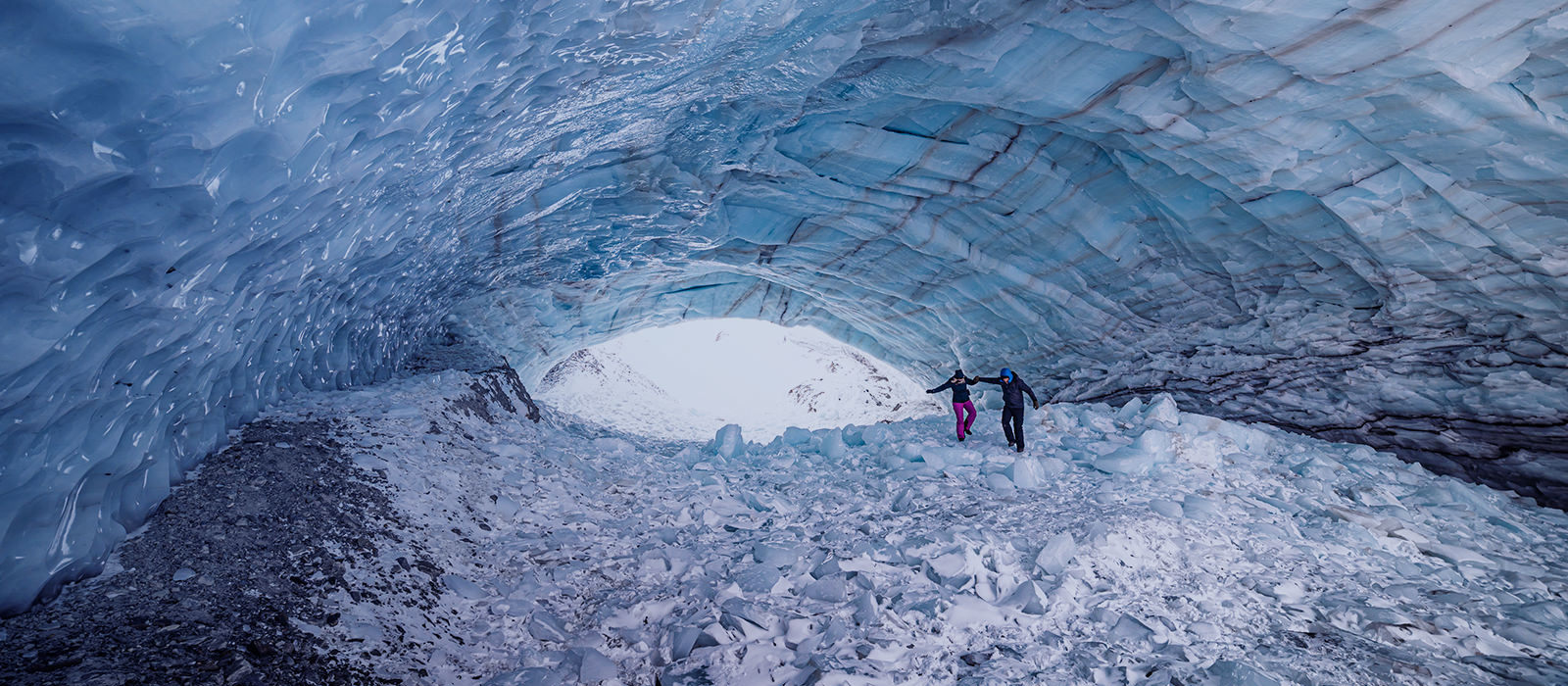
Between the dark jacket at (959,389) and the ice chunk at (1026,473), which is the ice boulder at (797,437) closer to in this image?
the dark jacket at (959,389)

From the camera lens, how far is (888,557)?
369cm

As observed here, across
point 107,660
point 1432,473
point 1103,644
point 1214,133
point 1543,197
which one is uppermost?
point 1214,133

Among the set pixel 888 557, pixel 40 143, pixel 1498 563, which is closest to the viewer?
pixel 40 143

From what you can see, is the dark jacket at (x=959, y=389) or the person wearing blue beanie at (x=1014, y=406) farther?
the dark jacket at (x=959, y=389)

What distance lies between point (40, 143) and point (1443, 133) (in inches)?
266

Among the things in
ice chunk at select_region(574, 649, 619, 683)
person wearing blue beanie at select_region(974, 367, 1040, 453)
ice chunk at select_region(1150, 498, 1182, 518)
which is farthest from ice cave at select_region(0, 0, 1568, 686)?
person wearing blue beanie at select_region(974, 367, 1040, 453)

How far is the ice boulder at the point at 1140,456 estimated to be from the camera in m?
5.18

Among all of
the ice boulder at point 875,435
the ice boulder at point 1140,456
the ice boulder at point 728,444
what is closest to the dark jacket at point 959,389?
the ice boulder at point 875,435

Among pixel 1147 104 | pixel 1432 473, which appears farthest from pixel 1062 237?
pixel 1432 473

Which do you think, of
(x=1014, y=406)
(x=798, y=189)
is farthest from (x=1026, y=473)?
(x=798, y=189)

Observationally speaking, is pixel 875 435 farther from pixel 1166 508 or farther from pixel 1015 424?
pixel 1166 508

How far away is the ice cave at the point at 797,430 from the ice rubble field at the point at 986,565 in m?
0.03

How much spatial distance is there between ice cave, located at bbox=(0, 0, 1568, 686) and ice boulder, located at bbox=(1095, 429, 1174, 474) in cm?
5

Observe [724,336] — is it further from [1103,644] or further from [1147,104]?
[1103,644]
